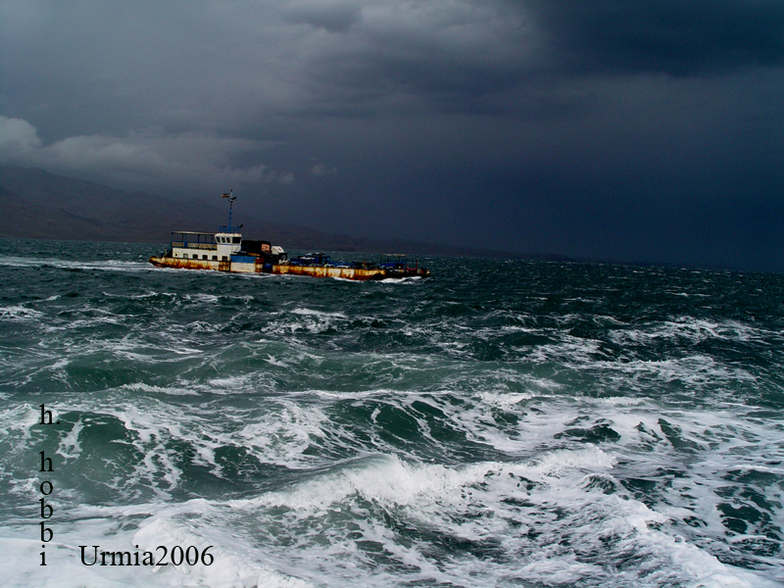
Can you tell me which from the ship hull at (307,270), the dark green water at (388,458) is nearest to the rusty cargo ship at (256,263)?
the ship hull at (307,270)

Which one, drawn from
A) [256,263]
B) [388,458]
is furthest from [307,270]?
Result: [388,458]

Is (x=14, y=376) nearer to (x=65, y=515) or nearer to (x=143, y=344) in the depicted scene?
(x=143, y=344)

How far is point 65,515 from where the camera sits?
8.16m

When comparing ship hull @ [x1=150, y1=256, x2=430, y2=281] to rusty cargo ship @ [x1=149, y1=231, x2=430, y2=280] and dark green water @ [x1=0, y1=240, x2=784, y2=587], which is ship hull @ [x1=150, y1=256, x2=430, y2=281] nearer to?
rusty cargo ship @ [x1=149, y1=231, x2=430, y2=280]

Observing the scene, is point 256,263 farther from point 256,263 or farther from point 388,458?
point 388,458

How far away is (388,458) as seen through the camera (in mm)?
10625

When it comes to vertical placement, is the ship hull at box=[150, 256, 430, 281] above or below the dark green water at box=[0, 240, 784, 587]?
above

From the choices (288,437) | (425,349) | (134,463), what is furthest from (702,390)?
(134,463)

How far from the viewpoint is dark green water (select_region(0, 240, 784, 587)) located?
23.7 feet

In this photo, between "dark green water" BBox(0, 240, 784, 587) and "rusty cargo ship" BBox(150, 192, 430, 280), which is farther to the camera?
"rusty cargo ship" BBox(150, 192, 430, 280)

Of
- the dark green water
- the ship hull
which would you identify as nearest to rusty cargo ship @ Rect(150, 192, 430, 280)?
the ship hull

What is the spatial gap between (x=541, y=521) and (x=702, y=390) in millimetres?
13426

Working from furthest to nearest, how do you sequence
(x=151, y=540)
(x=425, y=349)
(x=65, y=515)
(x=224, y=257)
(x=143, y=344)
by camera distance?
(x=224, y=257) < (x=425, y=349) < (x=143, y=344) < (x=65, y=515) < (x=151, y=540)

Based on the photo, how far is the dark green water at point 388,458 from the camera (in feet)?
23.7
